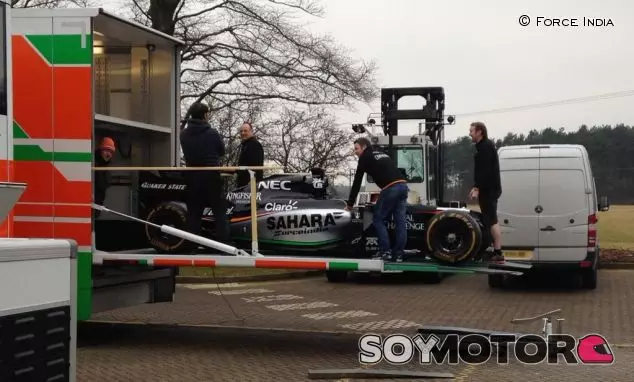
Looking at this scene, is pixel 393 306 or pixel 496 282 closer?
pixel 393 306

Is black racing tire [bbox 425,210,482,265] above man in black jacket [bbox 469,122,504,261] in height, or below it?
below

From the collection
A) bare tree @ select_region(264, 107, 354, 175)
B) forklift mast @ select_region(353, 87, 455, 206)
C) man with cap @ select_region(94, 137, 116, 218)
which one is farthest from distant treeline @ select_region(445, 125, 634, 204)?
man with cap @ select_region(94, 137, 116, 218)

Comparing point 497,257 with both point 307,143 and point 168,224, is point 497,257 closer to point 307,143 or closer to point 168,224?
point 168,224

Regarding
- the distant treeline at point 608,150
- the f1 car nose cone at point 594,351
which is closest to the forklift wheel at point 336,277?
the f1 car nose cone at point 594,351

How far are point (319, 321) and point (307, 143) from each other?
15.9 meters

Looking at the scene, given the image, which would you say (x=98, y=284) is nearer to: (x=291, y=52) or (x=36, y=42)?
(x=36, y=42)

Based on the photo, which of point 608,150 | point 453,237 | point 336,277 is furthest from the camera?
point 608,150

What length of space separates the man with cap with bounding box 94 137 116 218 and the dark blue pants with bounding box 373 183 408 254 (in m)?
2.85

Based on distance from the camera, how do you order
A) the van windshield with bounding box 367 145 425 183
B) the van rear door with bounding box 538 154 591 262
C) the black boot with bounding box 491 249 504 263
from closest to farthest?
the black boot with bounding box 491 249 504 263 < the van rear door with bounding box 538 154 591 262 < the van windshield with bounding box 367 145 425 183

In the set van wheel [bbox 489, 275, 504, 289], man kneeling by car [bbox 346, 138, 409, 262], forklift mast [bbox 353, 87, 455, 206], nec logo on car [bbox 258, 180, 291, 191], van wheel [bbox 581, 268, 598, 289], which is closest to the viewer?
man kneeling by car [bbox 346, 138, 409, 262]

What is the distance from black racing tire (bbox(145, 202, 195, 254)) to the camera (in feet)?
28.4

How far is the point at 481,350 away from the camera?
8.54m

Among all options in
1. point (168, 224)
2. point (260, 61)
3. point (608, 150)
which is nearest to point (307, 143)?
point (260, 61)

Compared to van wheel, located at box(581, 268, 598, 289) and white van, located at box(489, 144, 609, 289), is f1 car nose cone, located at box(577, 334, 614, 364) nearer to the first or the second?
white van, located at box(489, 144, 609, 289)
